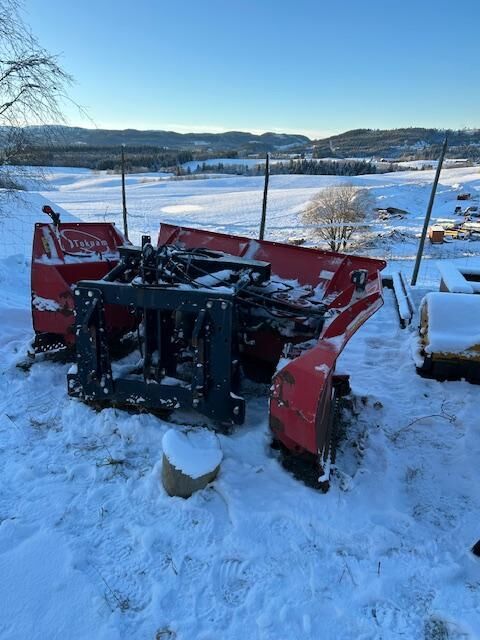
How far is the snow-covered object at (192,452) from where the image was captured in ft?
9.28

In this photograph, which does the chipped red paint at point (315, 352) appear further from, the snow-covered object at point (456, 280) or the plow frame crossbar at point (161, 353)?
the snow-covered object at point (456, 280)

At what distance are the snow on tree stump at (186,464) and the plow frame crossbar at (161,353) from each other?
0.53m

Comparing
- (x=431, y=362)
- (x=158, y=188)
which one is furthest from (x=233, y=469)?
(x=158, y=188)

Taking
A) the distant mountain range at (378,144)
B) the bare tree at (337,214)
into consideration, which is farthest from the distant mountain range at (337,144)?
the bare tree at (337,214)

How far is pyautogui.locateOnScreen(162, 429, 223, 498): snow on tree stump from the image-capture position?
111 inches

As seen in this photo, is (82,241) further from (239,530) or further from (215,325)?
(239,530)

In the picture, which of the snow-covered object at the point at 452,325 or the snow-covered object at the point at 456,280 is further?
the snow-covered object at the point at 456,280

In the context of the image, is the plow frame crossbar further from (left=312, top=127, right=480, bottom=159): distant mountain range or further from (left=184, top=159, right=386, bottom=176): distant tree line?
(left=312, top=127, right=480, bottom=159): distant mountain range

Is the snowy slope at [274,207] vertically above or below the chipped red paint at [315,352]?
below

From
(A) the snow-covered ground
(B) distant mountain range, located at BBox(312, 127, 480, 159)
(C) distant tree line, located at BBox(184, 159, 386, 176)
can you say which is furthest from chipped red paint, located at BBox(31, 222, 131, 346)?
(B) distant mountain range, located at BBox(312, 127, 480, 159)

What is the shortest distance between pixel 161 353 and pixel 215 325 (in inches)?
21.2

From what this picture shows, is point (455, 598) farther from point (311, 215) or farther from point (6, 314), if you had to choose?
point (311, 215)

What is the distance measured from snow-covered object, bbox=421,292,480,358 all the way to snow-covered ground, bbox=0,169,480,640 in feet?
1.40

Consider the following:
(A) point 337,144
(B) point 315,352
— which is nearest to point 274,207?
(B) point 315,352
